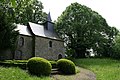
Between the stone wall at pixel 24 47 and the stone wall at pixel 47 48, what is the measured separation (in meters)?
1.23

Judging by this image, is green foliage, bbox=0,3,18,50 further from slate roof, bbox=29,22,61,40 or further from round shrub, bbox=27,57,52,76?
round shrub, bbox=27,57,52,76

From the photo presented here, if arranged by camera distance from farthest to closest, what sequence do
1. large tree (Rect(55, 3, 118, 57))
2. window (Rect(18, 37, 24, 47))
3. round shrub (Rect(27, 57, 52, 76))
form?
large tree (Rect(55, 3, 118, 57))
window (Rect(18, 37, 24, 47))
round shrub (Rect(27, 57, 52, 76))

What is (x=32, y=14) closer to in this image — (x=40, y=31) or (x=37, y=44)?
(x=40, y=31)

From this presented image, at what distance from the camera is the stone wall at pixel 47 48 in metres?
34.8

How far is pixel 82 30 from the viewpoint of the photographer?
43.2m

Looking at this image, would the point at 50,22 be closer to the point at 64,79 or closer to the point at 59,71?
the point at 59,71

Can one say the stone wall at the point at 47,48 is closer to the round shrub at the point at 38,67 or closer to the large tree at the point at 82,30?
the large tree at the point at 82,30

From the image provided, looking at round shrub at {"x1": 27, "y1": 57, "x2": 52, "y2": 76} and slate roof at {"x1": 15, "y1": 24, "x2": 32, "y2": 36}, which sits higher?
slate roof at {"x1": 15, "y1": 24, "x2": 32, "y2": 36}

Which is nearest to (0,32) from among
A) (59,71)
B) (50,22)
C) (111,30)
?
(59,71)

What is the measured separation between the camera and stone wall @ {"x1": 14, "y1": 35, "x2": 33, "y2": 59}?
3244 centimetres

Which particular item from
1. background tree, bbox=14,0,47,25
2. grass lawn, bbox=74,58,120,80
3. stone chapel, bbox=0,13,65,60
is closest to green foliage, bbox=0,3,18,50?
stone chapel, bbox=0,13,65,60

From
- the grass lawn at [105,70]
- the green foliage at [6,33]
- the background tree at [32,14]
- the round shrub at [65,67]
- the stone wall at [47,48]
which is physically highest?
the background tree at [32,14]

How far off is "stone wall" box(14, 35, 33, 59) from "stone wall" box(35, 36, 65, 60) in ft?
4.04

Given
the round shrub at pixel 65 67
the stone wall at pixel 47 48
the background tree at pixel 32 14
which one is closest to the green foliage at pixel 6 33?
the stone wall at pixel 47 48
